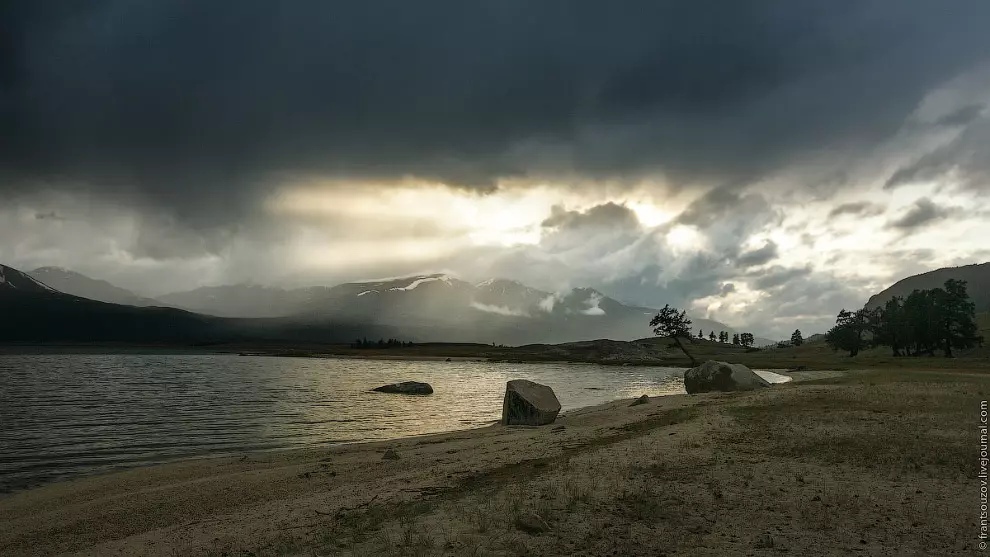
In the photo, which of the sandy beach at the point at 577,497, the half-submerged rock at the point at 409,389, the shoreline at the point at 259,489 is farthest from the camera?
the half-submerged rock at the point at 409,389

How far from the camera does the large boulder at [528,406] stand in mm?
32531

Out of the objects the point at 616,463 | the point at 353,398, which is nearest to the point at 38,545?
the point at 616,463

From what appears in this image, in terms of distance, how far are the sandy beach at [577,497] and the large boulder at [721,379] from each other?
76.2 feet

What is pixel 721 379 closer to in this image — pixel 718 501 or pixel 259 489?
pixel 718 501

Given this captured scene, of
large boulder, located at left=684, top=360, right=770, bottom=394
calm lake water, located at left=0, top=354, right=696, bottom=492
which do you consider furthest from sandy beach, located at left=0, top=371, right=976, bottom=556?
large boulder, located at left=684, top=360, right=770, bottom=394

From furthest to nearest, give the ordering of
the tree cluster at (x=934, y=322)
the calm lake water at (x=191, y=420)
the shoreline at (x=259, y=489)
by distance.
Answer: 1. the tree cluster at (x=934, y=322)
2. the calm lake water at (x=191, y=420)
3. the shoreline at (x=259, y=489)

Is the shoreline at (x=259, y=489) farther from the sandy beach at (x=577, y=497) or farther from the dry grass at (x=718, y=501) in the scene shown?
the dry grass at (x=718, y=501)

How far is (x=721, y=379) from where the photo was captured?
161 feet

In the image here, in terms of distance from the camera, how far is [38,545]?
14469 millimetres

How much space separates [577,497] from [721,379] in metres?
41.3

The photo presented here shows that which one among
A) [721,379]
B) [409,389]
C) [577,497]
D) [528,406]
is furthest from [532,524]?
[409,389]

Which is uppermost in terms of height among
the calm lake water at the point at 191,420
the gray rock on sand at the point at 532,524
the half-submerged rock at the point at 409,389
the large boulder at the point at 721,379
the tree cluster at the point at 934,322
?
the tree cluster at the point at 934,322

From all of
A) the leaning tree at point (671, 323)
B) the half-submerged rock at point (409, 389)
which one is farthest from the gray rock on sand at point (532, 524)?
the leaning tree at point (671, 323)

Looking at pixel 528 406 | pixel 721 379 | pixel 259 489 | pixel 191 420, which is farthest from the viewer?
pixel 721 379
